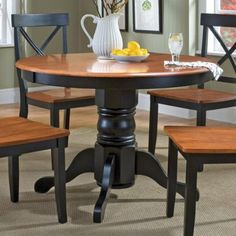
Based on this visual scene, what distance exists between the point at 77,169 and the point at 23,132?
65 centimetres

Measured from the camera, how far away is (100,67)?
3.05 meters

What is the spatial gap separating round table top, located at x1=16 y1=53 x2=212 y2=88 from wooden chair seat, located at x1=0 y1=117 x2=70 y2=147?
9.1 inches

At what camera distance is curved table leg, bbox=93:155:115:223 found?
3.05 meters

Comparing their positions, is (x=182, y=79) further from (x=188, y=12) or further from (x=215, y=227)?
(x=188, y=12)

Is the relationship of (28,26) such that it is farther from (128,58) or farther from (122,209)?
(122,209)

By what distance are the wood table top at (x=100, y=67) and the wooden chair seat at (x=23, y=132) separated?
278mm

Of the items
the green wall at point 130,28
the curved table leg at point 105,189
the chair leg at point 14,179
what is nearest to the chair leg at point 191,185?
the curved table leg at point 105,189

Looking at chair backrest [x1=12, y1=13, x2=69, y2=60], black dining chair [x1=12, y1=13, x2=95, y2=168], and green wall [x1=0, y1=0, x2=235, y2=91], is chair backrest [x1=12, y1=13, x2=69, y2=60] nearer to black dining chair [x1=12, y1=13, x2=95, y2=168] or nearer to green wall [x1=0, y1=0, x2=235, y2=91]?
black dining chair [x1=12, y1=13, x2=95, y2=168]

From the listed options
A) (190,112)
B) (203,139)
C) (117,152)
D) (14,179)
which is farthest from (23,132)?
(190,112)

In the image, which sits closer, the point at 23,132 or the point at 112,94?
the point at 23,132

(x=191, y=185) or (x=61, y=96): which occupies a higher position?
(x=61, y=96)

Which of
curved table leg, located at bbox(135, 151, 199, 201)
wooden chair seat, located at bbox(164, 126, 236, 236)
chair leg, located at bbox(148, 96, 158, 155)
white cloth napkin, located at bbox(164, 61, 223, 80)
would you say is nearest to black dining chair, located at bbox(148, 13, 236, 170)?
chair leg, located at bbox(148, 96, 158, 155)

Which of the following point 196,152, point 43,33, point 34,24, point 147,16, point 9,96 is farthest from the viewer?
point 43,33

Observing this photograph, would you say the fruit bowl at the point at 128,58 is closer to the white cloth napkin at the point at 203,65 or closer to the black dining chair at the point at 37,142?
the white cloth napkin at the point at 203,65
